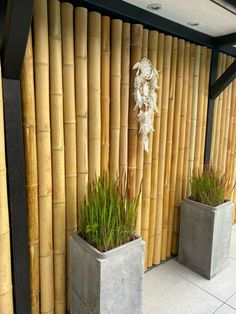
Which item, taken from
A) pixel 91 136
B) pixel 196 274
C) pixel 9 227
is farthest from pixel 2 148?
pixel 196 274

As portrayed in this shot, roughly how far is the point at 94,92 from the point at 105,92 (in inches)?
4.1

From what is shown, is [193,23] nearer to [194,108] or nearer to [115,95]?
[194,108]

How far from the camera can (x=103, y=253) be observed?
1.50 metres

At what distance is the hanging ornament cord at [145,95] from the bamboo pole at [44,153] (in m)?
0.74

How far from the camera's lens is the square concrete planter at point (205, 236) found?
2342 mm

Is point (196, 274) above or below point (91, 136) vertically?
below

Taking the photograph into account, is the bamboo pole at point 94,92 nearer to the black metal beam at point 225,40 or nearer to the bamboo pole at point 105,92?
the bamboo pole at point 105,92

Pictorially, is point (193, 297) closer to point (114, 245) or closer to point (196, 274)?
point (196, 274)

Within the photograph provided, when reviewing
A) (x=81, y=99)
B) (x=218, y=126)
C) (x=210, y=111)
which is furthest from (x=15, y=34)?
(x=218, y=126)

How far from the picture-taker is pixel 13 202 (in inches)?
59.2

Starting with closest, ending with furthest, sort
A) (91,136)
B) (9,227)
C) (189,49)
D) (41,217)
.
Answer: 1. (9,227)
2. (41,217)
3. (91,136)
4. (189,49)

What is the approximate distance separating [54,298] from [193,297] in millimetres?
1158

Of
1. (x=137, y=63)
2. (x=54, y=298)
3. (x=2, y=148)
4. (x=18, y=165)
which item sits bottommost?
(x=54, y=298)

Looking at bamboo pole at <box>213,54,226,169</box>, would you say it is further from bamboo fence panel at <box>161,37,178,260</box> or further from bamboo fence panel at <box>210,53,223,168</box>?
bamboo fence panel at <box>161,37,178,260</box>
